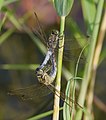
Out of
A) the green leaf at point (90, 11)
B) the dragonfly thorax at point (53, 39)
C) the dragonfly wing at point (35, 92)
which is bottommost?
the dragonfly wing at point (35, 92)

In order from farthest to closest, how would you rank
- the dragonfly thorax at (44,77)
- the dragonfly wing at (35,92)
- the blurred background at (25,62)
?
the blurred background at (25,62)
the dragonfly wing at (35,92)
the dragonfly thorax at (44,77)

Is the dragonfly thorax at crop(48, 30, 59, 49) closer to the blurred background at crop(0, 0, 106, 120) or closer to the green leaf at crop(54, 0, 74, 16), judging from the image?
the green leaf at crop(54, 0, 74, 16)

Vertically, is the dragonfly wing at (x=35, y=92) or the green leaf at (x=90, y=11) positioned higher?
the green leaf at (x=90, y=11)

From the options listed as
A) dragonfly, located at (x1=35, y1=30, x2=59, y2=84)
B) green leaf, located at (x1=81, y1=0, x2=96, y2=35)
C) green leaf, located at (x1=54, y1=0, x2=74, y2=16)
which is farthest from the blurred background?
green leaf, located at (x1=54, y1=0, x2=74, y2=16)

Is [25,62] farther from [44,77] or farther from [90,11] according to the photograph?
[44,77]

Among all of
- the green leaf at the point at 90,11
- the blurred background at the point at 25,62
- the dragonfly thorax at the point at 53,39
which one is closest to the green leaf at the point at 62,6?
the dragonfly thorax at the point at 53,39

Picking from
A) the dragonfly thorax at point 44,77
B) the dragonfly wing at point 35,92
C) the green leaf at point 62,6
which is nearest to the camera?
the green leaf at point 62,6

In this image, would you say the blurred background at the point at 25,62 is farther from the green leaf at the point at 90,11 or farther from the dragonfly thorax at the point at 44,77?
the dragonfly thorax at the point at 44,77

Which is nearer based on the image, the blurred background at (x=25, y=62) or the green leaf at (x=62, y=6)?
the green leaf at (x=62, y=6)

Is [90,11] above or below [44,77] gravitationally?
above

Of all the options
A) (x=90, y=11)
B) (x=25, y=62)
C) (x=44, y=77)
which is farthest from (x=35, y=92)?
(x=25, y=62)

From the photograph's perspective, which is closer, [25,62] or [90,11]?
[90,11]
